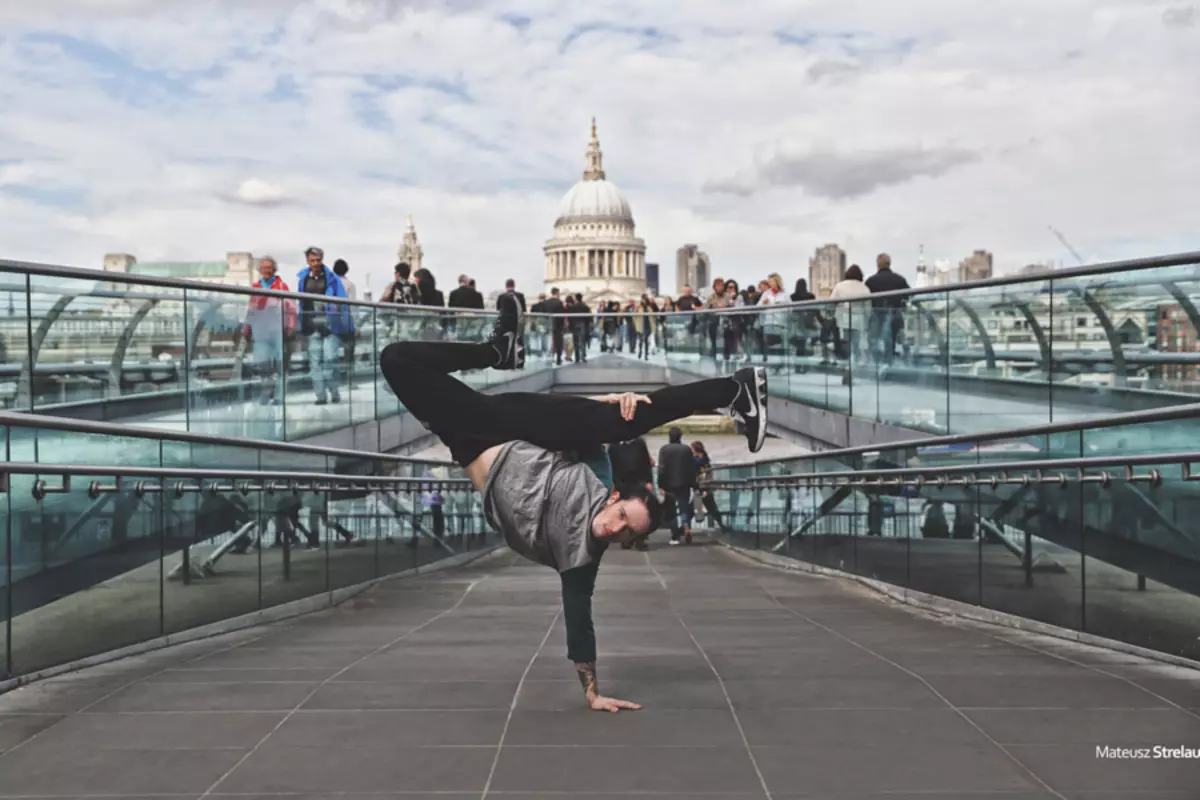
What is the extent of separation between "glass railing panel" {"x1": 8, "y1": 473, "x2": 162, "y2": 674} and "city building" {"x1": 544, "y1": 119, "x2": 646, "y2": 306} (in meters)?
156

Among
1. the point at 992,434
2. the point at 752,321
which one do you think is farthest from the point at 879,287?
the point at 992,434

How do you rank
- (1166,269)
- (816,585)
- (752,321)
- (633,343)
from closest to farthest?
1. (1166,269)
2. (816,585)
3. (752,321)
4. (633,343)

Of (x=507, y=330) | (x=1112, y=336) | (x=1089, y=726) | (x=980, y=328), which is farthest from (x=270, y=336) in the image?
(x=1089, y=726)

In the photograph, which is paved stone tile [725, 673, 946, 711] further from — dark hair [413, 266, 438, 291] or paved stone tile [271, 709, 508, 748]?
dark hair [413, 266, 438, 291]

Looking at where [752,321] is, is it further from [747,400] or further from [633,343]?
[747,400]

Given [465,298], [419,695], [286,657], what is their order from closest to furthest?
[419,695], [286,657], [465,298]

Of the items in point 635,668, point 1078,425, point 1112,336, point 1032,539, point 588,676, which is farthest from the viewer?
point 1112,336

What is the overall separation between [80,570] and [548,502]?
263cm

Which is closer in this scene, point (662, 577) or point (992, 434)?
point (992, 434)

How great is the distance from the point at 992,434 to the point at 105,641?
5.88 metres

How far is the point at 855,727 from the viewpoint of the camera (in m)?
5.32

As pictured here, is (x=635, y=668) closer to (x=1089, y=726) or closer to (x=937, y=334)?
(x=1089, y=726)

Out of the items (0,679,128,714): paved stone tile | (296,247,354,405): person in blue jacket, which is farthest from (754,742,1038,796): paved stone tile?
(296,247,354,405): person in blue jacket

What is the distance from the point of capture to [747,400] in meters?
6.52
